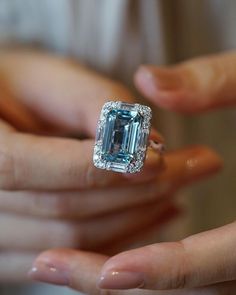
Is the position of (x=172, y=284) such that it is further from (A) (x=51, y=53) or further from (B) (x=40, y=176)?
(A) (x=51, y=53)

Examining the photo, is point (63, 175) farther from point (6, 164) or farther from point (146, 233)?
point (146, 233)

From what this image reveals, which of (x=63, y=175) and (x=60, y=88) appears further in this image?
(x=60, y=88)

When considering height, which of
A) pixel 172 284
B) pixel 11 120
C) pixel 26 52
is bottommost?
pixel 172 284

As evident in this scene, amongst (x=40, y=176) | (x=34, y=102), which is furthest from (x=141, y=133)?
(x=34, y=102)

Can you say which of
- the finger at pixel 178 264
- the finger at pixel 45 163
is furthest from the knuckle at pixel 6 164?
the finger at pixel 178 264

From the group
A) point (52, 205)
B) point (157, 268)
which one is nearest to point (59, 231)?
point (52, 205)

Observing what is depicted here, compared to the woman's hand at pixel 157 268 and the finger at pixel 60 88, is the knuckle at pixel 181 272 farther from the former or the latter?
the finger at pixel 60 88
